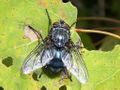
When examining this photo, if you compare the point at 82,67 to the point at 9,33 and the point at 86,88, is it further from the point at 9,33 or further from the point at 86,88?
the point at 9,33

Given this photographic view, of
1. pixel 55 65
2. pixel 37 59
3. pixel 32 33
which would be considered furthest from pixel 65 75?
pixel 32 33

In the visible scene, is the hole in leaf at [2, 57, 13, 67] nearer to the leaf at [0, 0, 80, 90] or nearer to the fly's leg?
the leaf at [0, 0, 80, 90]

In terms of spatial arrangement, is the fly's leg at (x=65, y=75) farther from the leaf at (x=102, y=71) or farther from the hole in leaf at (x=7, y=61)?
the hole in leaf at (x=7, y=61)

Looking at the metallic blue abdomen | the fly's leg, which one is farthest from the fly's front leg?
the fly's leg

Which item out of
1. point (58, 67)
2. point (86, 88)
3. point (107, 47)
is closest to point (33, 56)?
point (58, 67)

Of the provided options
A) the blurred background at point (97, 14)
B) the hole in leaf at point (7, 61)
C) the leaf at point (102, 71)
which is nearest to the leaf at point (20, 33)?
the hole in leaf at point (7, 61)
